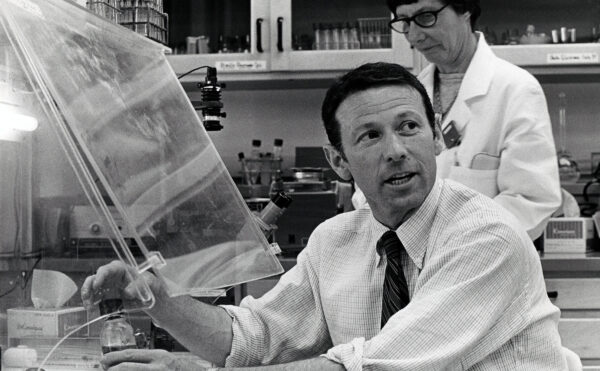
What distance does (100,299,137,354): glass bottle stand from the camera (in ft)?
3.62

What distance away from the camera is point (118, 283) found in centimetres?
98

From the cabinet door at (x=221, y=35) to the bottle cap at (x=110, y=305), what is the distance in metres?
2.09

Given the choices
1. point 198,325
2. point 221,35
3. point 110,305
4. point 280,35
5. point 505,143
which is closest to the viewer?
point 110,305

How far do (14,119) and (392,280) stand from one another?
651 mm

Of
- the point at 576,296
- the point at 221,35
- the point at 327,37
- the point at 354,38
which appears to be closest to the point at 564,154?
the point at 576,296

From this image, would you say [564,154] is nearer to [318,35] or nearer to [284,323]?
[318,35]

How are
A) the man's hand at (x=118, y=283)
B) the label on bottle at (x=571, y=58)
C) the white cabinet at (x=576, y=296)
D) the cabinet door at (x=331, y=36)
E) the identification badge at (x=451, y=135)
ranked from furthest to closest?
the cabinet door at (x=331, y=36) → the label on bottle at (x=571, y=58) → the white cabinet at (x=576, y=296) → the identification badge at (x=451, y=135) → the man's hand at (x=118, y=283)

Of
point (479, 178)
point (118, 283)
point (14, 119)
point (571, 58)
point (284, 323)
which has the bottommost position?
point (284, 323)

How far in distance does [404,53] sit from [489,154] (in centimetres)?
97

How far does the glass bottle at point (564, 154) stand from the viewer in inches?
125

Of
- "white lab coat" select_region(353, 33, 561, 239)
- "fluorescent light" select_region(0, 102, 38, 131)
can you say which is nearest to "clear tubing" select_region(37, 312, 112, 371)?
"fluorescent light" select_region(0, 102, 38, 131)

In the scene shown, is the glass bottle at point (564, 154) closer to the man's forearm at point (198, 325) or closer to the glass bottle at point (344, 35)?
the glass bottle at point (344, 35)

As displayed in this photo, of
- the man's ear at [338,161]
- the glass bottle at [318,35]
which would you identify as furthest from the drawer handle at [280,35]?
the man's ear at [338,161]

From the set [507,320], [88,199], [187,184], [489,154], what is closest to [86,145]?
[88,199]
